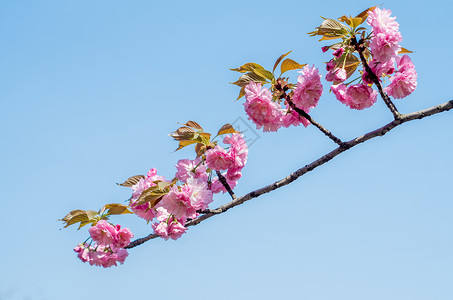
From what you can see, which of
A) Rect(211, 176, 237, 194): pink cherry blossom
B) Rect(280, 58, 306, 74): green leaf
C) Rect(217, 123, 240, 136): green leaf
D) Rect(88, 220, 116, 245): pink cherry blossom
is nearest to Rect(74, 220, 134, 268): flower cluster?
Rect(88, 220, 116, 245): pink cherry blossom

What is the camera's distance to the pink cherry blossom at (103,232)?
3.41m

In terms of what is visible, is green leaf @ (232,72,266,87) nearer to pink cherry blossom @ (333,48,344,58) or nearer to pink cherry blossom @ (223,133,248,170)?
pink cherry blossom @ (223,133,248,170)

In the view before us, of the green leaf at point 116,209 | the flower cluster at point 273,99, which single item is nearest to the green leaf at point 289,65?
the flower cluster at point 273,99

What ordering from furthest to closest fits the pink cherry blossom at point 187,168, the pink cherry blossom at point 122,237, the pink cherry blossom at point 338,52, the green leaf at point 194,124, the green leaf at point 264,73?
the pink cherry blossom at point 122,237
the pink cherry blossom at point 187,168
the green leaf at point 194,124
the green leaf at point 264,73
the pink cherry blossom at point 338,52

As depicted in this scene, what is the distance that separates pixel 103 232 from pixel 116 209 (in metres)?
0.23

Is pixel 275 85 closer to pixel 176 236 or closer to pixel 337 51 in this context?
pixel 337 51

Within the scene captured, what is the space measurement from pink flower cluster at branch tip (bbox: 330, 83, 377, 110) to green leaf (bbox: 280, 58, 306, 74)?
11.2 inches

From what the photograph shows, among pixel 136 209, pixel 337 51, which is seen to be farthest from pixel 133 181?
pixel 337 51

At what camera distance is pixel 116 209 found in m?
3.36

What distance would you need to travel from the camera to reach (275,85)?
306 centimetres

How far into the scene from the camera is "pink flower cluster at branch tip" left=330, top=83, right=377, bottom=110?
10.0 feet

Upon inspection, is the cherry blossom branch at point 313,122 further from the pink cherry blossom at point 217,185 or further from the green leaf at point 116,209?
the green leaf at point 116,209

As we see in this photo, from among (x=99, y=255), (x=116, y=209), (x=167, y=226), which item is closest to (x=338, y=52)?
(x=167, y=226)

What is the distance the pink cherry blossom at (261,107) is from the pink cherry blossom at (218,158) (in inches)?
11.0
